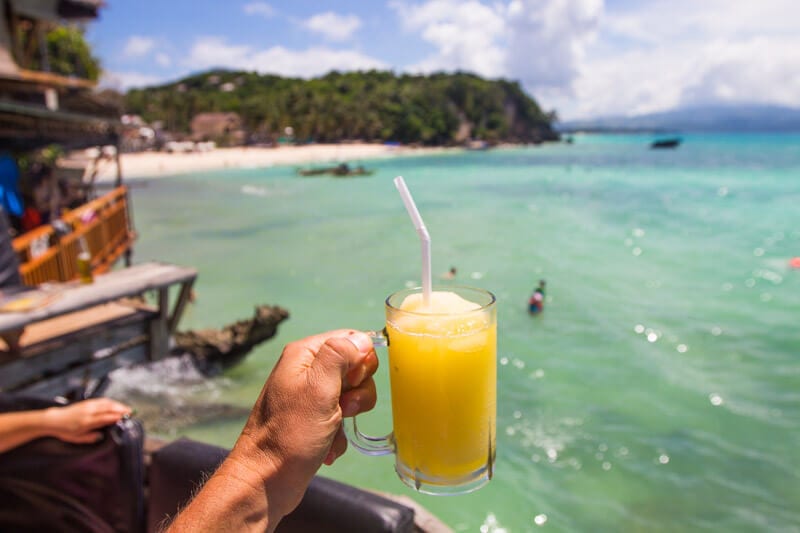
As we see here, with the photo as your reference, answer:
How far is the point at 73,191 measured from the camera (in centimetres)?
1666

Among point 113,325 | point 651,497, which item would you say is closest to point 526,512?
point 651,497

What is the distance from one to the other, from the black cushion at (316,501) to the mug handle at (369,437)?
0.54 m

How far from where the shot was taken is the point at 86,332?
4883 millimetres

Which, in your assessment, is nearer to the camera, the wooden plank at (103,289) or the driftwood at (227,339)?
the wooden plank at (103,289)

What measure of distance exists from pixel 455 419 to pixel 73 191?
60.6 ft

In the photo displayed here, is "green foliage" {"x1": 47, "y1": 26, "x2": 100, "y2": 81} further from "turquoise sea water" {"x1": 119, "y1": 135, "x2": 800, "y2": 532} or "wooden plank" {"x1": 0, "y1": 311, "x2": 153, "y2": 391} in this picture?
"wooden plank" {"x1": 0, "y1": 311, "x2": 153, "y2": 391}

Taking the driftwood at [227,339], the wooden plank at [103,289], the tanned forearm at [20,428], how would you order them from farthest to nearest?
the driftwood at [227,339] → the wooden plank at [103,289] → the tanned forearm at [20,428]

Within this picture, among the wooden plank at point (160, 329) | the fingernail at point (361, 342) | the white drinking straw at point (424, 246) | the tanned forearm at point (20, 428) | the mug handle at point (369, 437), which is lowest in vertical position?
the wooden plank at point (160, 329)

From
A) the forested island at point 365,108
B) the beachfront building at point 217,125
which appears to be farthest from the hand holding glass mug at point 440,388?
the forested island at point 365,108

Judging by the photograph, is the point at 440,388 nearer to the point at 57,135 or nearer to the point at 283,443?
the point at 283,443

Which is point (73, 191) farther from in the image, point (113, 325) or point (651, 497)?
point (651, 497)

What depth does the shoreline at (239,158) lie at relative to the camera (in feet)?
183

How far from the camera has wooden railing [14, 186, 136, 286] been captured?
23.1 ft

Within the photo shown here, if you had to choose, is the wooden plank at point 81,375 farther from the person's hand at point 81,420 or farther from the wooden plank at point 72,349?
the person's hand at point 81,420
